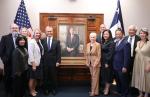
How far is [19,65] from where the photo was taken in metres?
5.22

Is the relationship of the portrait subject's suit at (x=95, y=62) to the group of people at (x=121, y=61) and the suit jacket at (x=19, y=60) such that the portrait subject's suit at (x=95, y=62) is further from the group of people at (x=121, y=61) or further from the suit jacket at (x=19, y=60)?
the suit jacket at (x=19, y=60)

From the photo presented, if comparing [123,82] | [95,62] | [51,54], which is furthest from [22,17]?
[123,82]

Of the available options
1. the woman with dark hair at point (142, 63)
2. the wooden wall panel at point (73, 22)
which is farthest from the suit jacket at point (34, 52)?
the woman with dark hair at point (142, 63)

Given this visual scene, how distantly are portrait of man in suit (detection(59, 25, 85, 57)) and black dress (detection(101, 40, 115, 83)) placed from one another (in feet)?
4.68

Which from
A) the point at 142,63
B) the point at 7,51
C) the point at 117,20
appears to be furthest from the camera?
the point at 117,20

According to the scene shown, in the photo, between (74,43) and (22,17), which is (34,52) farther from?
(74,43)

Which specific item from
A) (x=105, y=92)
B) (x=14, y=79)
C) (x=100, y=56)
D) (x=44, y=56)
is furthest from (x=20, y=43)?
(x=105, y=92)


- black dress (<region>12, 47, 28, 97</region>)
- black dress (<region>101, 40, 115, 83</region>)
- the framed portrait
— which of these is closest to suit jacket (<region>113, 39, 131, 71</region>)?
black dress (<region>101, 40, 115, 83</region>)

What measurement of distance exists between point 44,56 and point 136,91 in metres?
2.26

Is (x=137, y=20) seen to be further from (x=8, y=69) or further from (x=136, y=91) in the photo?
(x=8, y=69)

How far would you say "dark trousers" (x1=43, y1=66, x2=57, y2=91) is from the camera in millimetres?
6480

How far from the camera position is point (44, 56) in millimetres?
6453

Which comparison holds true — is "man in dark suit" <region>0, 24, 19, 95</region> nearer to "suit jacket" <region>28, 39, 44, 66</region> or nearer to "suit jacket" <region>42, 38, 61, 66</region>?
"suit jacket" <region>28, 39, 44, 66</region>

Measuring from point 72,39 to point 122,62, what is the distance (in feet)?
6.76
